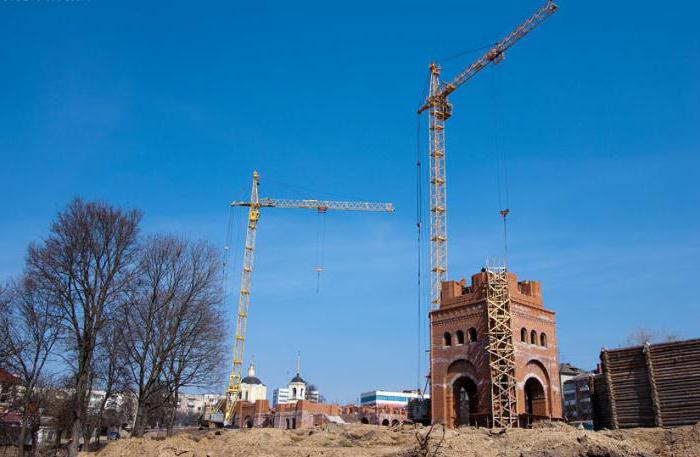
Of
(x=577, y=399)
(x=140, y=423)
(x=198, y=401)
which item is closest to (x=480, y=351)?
(x=140, y=423)

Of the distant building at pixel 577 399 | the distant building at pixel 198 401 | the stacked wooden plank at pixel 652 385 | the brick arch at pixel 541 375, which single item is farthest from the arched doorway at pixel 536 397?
the distant building at pixel 577 399

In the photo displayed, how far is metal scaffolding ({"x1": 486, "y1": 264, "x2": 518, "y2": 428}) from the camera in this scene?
119 ft

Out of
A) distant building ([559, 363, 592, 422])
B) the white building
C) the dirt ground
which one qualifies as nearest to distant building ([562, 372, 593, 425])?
distant building ([559, 363, 592, 422])

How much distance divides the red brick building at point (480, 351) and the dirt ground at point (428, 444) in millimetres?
13625

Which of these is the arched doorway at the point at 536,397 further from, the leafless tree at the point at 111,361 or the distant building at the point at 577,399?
the distant building at the point at 577,399

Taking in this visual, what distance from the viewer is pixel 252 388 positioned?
331 feet

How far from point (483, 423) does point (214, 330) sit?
1683 centimetres

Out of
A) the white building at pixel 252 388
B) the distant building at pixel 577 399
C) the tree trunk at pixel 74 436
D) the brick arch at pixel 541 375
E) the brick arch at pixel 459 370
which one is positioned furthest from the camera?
the white building at pixel 252 388

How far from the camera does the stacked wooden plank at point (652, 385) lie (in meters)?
27.5

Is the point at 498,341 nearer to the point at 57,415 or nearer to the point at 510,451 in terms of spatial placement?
the point at 510,451

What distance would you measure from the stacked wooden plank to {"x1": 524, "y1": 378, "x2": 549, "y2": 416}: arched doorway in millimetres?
7012

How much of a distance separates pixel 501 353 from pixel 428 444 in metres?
23.3

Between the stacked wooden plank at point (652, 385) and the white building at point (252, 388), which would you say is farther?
the white building at point (252, 388)

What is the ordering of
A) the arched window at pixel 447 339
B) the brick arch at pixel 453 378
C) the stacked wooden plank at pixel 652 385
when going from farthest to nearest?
the arched window at pixel 447 339, the brick arch at pixel 453 378, the stacked wooden plank at pixel 652 385
